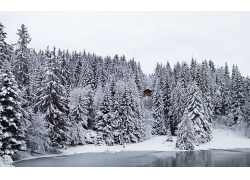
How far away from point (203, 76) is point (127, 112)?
2706 cm

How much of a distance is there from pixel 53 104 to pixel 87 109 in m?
16.4

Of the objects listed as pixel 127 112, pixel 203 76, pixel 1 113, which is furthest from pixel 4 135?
pixel 203 76

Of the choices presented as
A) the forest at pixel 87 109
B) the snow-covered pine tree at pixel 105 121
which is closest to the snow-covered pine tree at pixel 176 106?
the forest at pixel 87 109

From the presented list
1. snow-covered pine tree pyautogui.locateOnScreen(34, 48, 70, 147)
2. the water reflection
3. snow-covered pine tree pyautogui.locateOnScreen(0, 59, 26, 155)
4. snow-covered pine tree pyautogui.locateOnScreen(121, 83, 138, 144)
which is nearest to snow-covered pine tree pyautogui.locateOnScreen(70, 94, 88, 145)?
snow-covered pine tree pyautogui.locateOnScreen(34, 48, 70, 147)

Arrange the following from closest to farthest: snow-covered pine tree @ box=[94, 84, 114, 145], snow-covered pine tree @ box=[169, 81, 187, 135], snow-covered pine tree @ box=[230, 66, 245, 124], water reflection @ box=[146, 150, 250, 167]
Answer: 1. water reflection @ box=[146, 150, 250, 167]
2. snow-covered pine tree @ box=[94, 84, 114, 145]
3. snow-covered pine tree @ box=[169, 81, 187, 135]
4. snow-covered pine tree @ box=[230, 66, 245, 124]

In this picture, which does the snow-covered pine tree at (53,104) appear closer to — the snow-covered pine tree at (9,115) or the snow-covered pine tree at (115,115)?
the snow-covered pine tree at (9,115)

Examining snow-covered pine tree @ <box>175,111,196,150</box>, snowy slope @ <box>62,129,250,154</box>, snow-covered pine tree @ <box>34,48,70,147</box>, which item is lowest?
snowy slope @ <box>62,129,250,154</box>

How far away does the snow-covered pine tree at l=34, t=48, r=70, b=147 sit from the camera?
117 ft

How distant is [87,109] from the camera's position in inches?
2068

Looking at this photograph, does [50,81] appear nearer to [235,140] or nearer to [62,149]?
[62,149]

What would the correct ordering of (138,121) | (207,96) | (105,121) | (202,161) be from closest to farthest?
1. (202,161)
2. (105,121)
3. (138,121)
4. (207,96)

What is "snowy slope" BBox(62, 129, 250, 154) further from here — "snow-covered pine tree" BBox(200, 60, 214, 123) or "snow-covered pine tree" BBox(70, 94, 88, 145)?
"snow-covered pine tree" BBox(200, 60, 214, 123)

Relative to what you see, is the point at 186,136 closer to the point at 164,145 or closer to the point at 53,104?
the point at 164,145

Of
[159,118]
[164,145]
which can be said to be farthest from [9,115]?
[159,118]
